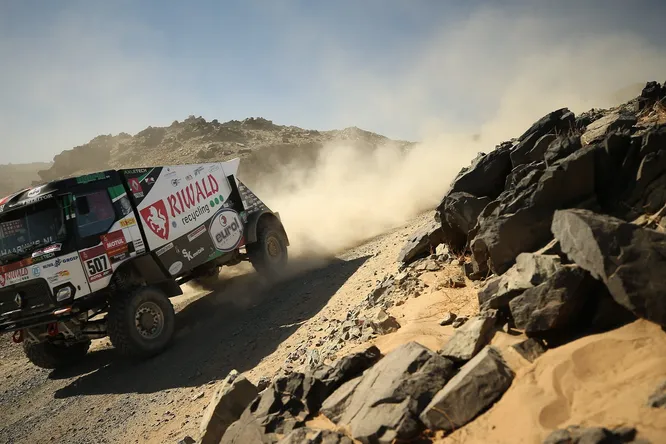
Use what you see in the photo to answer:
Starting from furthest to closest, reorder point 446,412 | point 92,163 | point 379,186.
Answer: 1. point 92,163
2. point 379,186
3. point 446,412

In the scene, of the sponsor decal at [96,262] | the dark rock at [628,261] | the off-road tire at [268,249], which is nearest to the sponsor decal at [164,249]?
the sponsor decal at [96,262]

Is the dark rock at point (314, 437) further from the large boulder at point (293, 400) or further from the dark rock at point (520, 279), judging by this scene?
the dark rock at point (520, 279)

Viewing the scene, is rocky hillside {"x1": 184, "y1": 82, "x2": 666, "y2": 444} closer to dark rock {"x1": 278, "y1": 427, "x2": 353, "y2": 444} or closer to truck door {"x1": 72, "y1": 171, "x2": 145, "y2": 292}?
dark rock {"x1": 278, "y1": 427, "x2": 353, "y2": 444}

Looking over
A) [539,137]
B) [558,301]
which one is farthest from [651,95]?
[558,301]

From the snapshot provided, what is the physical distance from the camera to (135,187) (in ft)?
27.2

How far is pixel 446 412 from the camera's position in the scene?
3.18 metres

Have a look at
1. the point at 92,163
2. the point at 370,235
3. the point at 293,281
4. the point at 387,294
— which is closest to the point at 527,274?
A: the point at 387,294

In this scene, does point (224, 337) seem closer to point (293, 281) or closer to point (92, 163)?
point (293, 281)

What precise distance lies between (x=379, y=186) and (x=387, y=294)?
15849 mm

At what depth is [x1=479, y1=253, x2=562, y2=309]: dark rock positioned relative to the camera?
12.2 feet

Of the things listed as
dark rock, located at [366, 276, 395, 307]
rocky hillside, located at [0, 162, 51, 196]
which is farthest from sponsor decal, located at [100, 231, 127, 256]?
rocky hillside, located at [0, 162, 51, 196]

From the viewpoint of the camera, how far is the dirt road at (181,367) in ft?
20.6

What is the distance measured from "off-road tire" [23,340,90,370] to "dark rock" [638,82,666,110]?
37.9 feet

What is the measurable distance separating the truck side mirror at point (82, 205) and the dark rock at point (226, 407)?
4451 millimetres
